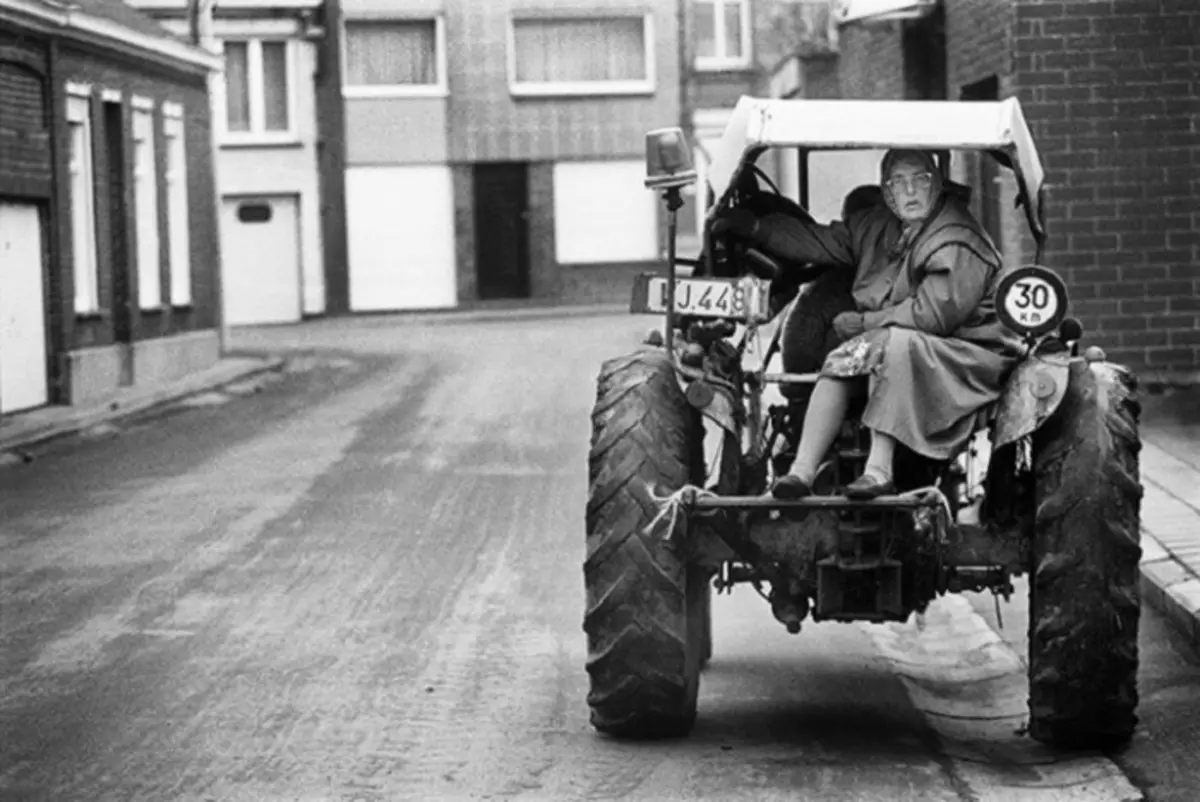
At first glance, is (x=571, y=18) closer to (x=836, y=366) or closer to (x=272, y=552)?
(x=272, y=552)

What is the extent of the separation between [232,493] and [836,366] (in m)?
9.64

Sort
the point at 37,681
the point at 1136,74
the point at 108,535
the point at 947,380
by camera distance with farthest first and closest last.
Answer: the point at 1136,74, the point at 108,535, the point at 37,681, the point at 947,380

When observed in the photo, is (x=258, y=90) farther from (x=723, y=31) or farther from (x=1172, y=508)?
(x=1172, y=508)

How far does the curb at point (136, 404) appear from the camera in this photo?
2284cm

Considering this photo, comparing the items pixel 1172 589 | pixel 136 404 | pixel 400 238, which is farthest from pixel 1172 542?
pixel 400 238

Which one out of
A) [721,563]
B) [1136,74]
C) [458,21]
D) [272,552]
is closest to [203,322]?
[458,21]

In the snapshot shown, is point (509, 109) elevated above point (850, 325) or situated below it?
above

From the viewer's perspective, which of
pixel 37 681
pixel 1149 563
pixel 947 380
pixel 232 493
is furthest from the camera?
pixel 232 493

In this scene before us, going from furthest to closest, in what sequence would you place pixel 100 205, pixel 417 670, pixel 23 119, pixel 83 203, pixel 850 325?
pixel 100 205 → pixel 83 203 → pixel 23 119 → pixel 417 670 → pixel 850 325

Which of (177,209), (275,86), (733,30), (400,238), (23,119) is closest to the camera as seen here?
(23,119)

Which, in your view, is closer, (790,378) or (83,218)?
(790,378)

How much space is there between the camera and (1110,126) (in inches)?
725

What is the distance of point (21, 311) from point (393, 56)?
25492 millimetres

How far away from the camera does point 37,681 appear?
971 cm
